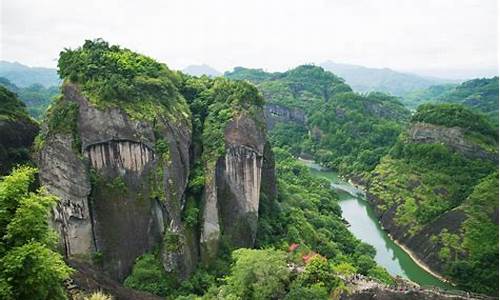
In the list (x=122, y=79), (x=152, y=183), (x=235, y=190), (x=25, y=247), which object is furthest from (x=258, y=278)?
(x=122, y=79)

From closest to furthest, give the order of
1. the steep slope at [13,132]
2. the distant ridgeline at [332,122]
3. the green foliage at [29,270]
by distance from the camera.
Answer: the green foliage at [29,270] < the steep slope at [13,132] < the distant ridgeline at [332,122]

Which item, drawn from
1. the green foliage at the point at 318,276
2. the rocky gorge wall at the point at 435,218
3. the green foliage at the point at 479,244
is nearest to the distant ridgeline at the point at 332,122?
the rocky gorge wall at the point at 435,218

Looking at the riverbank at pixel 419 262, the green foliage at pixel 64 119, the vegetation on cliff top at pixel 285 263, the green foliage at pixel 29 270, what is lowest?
the riverbank at pixel 419 262

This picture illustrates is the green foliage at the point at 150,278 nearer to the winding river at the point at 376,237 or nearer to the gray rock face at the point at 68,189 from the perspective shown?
the gray rock face at the point at 68,189

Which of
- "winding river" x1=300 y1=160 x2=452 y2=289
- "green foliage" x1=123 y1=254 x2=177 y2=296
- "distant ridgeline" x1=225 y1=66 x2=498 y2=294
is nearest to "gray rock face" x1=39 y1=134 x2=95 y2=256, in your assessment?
"green foliage" x1=123 y1=254 x2=177 y2=296

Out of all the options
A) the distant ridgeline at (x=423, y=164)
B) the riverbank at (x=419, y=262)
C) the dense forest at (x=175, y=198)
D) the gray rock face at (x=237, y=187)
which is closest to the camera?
the dense forest at (x=175, y=198)

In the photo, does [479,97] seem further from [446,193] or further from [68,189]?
[68,189]
